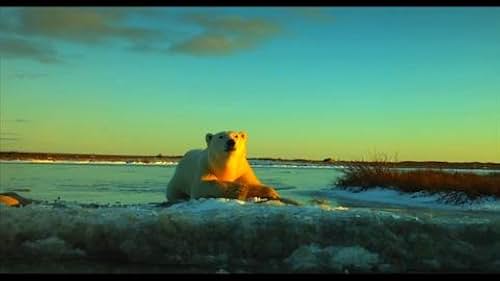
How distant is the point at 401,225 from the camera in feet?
20.7

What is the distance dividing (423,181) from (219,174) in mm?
5891

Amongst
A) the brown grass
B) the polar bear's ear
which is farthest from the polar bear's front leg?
the brown grass

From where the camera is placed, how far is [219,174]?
10672 millimetres

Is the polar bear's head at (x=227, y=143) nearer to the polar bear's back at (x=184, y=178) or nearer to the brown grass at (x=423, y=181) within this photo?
the polar bear's back at (x=184, y=178)

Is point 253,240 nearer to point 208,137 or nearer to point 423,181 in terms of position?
point 208,137

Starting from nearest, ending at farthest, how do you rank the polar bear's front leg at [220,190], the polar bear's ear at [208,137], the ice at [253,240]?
the ice at [253,240] < the polar bear's front leg at [220,190] < the polar bear's ear at [208,137]

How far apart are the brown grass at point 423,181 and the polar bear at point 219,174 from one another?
14.0 ft

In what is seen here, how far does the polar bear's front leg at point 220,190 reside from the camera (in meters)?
9.28

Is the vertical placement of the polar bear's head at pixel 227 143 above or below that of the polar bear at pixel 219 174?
above

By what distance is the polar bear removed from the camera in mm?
9414

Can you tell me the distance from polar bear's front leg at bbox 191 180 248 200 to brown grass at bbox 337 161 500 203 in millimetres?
4889

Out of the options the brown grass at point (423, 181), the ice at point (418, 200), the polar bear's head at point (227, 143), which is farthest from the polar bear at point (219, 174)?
the brown grass at point (423, 181)

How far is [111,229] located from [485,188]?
9.24 meters

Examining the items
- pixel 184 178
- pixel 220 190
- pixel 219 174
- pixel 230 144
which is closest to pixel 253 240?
pixel 220 190
